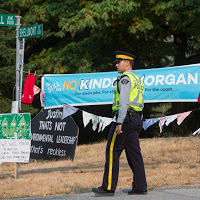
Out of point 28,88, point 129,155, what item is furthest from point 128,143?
point 28,88

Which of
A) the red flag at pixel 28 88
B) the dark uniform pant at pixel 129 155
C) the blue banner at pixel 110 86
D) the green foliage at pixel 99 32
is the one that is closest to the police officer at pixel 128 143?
the dark uniform pant at pixel 129 155

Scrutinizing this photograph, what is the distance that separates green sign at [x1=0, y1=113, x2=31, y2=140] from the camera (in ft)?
29.3

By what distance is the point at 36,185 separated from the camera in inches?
301

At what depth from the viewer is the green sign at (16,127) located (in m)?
8.92

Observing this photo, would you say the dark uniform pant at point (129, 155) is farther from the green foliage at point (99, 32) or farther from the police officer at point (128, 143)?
the green foliage at point (99, 32)

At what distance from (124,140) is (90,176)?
2628 mm

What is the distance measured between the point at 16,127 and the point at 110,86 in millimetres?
3260

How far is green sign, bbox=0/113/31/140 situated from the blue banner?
9.89 ft

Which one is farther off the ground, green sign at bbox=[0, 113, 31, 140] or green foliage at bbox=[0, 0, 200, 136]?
green foliage at bbox=[0, 0, 200, 136]

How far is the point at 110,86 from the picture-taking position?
Result: 11469 millimetres

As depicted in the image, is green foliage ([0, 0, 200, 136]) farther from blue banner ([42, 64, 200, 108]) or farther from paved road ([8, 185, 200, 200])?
paved road ([8, 185, 200, 200])

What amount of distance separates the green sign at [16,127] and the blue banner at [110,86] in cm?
301

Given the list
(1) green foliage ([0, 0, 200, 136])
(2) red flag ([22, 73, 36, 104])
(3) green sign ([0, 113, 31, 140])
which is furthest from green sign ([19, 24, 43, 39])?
(1) green foliage ([0, 0, 200, 136])

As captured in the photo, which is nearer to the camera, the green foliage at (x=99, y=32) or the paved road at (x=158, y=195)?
the paved road at (x=158, y=195)
